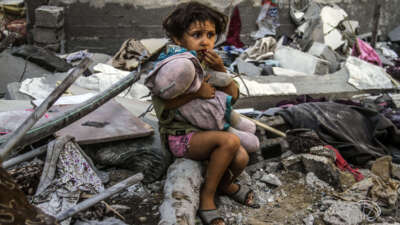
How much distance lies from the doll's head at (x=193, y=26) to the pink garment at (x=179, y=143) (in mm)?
573

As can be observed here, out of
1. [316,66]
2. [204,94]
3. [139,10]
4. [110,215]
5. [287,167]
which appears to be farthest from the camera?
[139,10]

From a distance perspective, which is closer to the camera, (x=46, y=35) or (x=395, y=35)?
(x=46, y=35)

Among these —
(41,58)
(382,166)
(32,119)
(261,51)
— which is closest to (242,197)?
(382,166)

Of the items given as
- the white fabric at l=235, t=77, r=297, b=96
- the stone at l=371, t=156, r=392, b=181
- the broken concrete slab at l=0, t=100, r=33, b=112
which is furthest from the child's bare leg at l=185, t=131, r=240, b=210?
the white fabric at l=235, t=77, r=297, b=96

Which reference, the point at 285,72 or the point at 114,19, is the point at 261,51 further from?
the point at 114,19

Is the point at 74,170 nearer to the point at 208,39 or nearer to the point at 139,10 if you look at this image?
the point at 208,39

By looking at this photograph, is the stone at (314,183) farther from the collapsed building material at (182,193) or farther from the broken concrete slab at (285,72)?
the broken concrete slab at (285,72)

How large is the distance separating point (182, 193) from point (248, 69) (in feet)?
13.7

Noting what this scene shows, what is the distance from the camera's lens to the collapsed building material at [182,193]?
7.12 feet

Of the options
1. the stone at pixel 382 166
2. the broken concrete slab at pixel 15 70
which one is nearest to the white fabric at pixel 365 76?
the stone at pixel 382 166

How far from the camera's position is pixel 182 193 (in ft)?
7.62

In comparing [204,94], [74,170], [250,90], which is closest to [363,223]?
[204,94]

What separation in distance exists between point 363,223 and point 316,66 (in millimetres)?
4248

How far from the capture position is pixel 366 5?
9.34 metres
